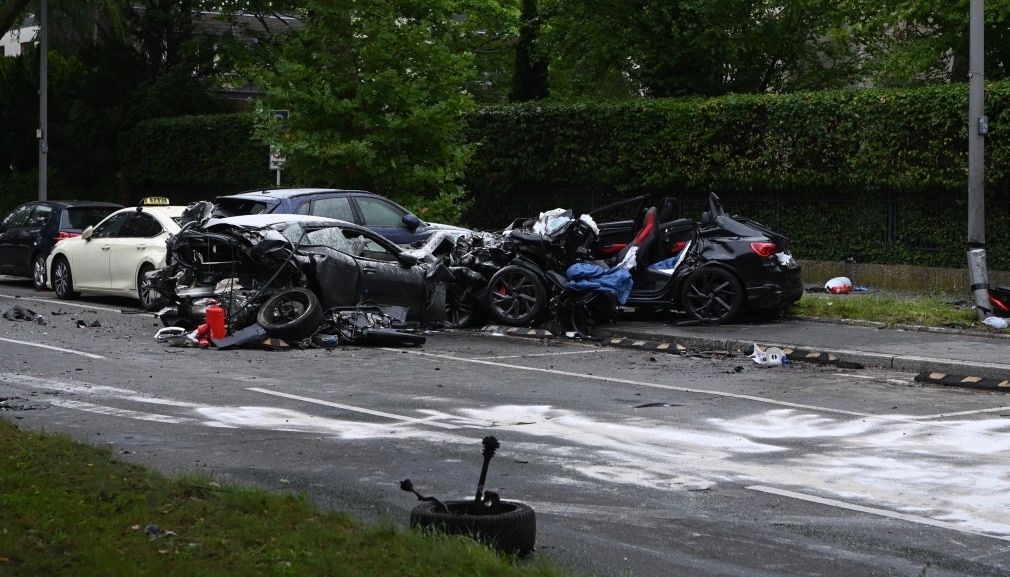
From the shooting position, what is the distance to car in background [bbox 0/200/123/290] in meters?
23.6

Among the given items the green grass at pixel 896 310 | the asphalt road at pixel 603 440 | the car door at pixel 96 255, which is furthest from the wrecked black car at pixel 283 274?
the green grass at pixel 896 310

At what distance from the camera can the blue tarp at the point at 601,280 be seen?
16.6 m

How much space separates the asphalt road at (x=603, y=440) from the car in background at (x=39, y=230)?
8.85m

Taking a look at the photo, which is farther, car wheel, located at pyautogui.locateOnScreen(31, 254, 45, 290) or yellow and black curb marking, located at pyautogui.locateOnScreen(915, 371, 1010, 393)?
car wheel, located at pyautogui.locateOnScreen(31, 254, 45, 290)

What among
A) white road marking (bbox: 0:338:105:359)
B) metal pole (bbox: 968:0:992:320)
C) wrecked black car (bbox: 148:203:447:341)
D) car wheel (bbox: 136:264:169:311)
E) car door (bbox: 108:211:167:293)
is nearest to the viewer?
white road marking (bbox: 0:338:105:359)

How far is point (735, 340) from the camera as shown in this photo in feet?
51.0

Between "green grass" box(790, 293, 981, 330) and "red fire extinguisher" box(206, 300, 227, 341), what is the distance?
773 cm

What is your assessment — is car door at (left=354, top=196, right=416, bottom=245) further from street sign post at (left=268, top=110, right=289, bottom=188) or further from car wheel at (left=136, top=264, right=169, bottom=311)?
street sign post at (left=268, top=110, right=289, bottom=188)

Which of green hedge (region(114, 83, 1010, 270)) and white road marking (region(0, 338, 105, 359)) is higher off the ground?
green hedge (region(114, 83, 1010, 270))

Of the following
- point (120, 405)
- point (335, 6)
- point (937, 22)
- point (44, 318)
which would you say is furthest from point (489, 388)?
point (937, 22)

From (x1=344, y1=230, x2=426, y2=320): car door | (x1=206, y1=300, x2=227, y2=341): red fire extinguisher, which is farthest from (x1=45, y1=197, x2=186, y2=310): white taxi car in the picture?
(x1=206, y1=300, x2=227, y2=341): red fire extinguisher

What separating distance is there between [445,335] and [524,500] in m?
9.43

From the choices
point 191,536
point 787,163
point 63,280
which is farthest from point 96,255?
point 191,536

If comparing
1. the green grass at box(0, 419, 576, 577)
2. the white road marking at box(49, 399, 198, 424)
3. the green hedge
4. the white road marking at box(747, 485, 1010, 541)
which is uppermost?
the green hedge
